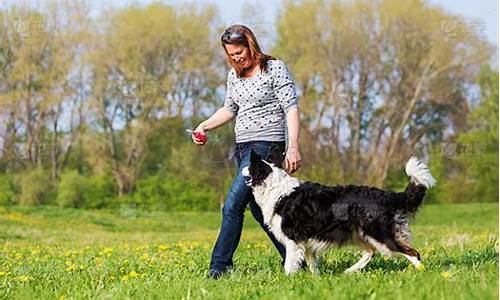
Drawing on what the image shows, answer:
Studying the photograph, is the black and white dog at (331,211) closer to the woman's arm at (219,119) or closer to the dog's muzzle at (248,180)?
the dog's muzzle at (248,180)

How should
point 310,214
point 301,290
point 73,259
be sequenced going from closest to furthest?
1. point 301,290
2. point 310,214
3. point 73,259

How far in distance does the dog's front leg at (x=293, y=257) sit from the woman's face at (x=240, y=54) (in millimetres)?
1395

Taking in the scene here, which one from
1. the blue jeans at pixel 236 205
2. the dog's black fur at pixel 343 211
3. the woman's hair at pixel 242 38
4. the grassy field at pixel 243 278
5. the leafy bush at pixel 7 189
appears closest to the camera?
the grassy field at pixel 243 278

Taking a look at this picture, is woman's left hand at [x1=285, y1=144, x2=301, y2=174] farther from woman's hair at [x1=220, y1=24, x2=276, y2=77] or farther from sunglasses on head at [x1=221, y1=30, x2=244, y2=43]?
sunglasses on head at [x1=221, y1=30, x2=244, y2=43]

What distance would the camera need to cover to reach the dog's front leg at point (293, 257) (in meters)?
5.48

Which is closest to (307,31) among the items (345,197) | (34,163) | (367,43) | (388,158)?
(367,43)

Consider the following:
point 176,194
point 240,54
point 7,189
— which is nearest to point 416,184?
point 240,54

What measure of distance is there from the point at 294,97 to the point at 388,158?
19.0m

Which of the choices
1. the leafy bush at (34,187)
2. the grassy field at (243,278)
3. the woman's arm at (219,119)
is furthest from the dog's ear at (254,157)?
the leafy bush at (34,187)

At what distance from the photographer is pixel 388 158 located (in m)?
24.2

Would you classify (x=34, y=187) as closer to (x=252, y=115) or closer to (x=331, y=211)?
(x=252, y=115)

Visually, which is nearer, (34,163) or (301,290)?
(301,290)

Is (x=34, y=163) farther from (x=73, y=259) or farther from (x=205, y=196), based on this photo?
(x=73, y=259)

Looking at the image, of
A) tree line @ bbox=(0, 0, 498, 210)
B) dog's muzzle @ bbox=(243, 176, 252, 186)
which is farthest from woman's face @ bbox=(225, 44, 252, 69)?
tree line @ bbox=(0, 0, 498, 210)
